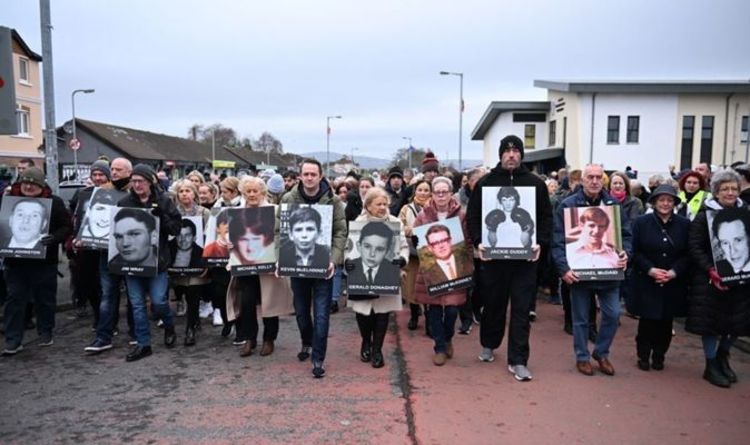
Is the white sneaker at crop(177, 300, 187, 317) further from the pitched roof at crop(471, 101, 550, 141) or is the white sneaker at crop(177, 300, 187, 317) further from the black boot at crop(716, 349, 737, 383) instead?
the pitched roof at crop(471, 101, 550, 141)

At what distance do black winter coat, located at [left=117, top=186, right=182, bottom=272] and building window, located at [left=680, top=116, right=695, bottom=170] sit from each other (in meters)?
38.5

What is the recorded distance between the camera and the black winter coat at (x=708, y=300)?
525 centimetres

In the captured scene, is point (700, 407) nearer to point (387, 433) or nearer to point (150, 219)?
point (387, 433)

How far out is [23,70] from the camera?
36969mm

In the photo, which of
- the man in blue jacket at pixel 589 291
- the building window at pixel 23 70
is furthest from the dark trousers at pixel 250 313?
the building window at pixel 23 70

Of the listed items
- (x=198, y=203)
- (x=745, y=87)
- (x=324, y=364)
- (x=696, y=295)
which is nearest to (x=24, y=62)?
(x=198, y=203)

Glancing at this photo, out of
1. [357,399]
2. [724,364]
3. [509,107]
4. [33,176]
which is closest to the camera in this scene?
[357,399]

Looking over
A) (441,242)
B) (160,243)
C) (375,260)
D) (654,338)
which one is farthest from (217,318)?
(654,338)

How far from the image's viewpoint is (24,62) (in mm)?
37031

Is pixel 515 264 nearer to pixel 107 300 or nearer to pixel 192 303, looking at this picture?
pixel 192 303

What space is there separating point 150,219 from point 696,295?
218 inches

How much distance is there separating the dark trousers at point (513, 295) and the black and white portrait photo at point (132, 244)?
3471 millimetres

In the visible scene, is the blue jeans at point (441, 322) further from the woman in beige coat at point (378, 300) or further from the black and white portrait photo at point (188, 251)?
the black and white portrait photo at point (188, 251)

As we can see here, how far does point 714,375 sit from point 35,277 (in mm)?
7234
